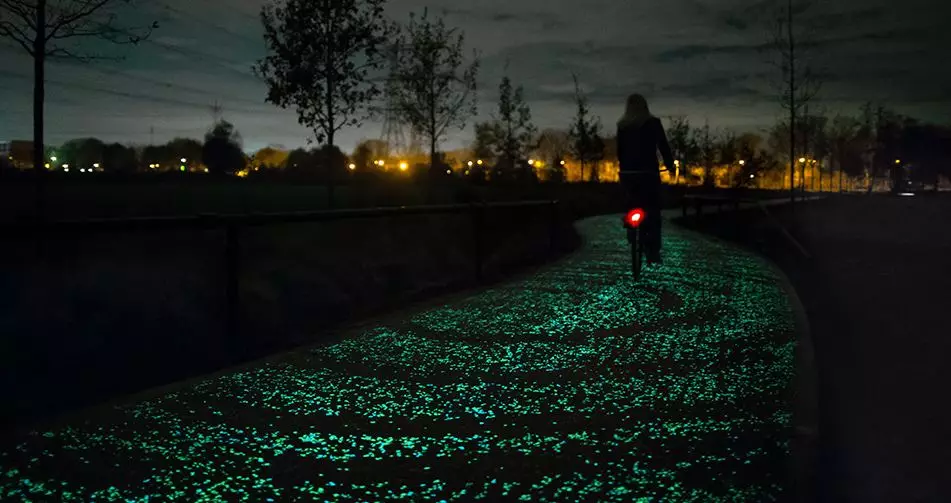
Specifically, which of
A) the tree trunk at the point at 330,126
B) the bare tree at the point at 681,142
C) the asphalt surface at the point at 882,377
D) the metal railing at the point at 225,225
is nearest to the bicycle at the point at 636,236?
the asphalt surface at the point at 882,377

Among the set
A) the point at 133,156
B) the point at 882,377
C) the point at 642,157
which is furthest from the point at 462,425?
the point at 133,156

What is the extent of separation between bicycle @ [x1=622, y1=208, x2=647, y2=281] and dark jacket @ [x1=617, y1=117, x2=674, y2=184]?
1.88ft

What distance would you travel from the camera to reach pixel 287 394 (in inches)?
213

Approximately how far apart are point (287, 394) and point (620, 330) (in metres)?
3.34

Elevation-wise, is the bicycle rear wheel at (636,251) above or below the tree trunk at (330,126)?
below

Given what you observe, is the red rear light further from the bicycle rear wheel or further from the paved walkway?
the paved walkway

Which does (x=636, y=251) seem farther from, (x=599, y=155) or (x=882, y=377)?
(x=599, y=155)

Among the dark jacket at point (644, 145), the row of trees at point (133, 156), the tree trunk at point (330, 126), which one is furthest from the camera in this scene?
the row of trees at point (133, 156)

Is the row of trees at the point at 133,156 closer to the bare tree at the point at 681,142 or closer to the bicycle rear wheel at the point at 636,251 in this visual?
the bare tree at the point at 681,142

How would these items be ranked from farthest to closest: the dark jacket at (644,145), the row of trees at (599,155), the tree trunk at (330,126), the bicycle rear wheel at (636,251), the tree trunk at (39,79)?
the row of trees at (599,155) < the tree trunk at (330,126) < the tree trunk at (39,79) < the bicycle rear wheel at (636,251) < the dark jacket at (644,145)

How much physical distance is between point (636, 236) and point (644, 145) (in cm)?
122

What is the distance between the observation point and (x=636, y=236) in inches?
457

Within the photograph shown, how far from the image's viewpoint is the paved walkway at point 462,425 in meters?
3.74

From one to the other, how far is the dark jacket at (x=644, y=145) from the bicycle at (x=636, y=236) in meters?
0.57
